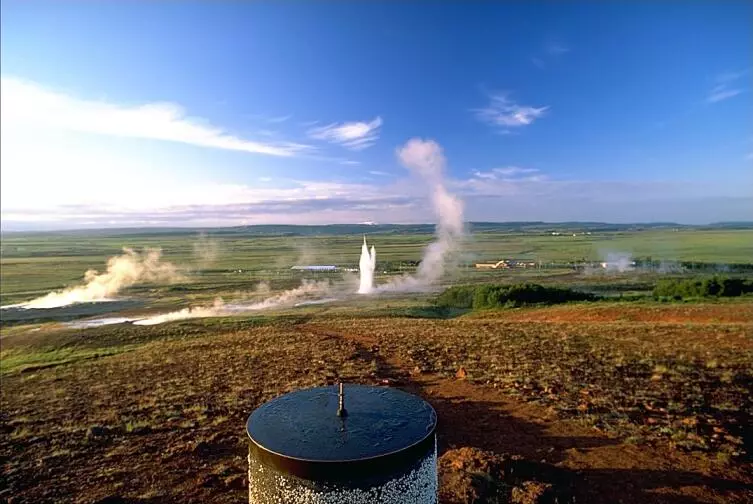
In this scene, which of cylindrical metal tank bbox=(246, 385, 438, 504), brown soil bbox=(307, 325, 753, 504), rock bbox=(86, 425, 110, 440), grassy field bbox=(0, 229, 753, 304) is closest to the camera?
cylindrical metal tank bbox=(246, 385, 438, 504)

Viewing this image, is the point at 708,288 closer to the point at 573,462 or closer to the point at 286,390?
the point at 573,462

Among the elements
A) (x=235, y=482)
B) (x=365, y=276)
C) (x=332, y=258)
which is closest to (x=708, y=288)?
(x=365, y=276)

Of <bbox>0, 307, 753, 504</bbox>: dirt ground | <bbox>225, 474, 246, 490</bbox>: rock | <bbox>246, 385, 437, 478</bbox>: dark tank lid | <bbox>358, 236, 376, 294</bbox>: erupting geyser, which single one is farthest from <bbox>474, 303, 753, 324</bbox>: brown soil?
<bbox>358, 236, 376, 294</bbox>: erupting geyser

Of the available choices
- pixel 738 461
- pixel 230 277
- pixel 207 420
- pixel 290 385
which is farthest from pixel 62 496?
pixel 230 277

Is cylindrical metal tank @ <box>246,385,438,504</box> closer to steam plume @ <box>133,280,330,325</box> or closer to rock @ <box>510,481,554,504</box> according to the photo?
rock @ <box>510,481,554,504</box>

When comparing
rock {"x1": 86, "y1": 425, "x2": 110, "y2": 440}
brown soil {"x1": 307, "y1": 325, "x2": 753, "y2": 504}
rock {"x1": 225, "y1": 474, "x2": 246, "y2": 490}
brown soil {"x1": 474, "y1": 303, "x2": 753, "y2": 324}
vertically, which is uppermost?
brown soil {"x1": 307, "y1": 325, "x2": 753, "y2": 504}

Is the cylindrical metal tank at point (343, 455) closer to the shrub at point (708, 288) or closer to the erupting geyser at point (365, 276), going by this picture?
the shrub at point (708, 288)

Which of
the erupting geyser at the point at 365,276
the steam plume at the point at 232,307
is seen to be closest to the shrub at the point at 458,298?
the erupting geyser at the point at 365,276
